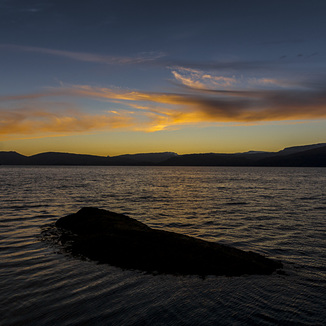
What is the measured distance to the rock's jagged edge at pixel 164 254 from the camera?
8.95 m

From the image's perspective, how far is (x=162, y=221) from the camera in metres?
19.3

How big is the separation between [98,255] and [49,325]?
4.49 meters

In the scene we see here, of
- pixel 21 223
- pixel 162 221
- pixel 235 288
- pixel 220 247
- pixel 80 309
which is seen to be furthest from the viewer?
pixel 162 221

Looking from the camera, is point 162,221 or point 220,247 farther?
point 162,221

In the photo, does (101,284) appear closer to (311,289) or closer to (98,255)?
(98,255)

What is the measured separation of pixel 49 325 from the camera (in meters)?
5.78

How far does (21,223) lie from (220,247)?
1367cm

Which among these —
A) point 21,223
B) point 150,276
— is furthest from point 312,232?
point 21,223

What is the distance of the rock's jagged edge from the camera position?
8.95 meters

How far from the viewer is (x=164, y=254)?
9.75 meters

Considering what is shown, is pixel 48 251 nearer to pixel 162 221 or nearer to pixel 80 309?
pixel 80 309

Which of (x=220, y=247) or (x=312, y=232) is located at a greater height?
(x=220, y=247)

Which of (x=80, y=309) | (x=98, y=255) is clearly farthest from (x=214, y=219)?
(x=80, y=309)

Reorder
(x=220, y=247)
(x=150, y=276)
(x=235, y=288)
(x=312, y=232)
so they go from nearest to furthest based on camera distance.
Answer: (x=235, y=288) < (x=150, y=276) < (x=220, y=247) < (x=312, y=232)
